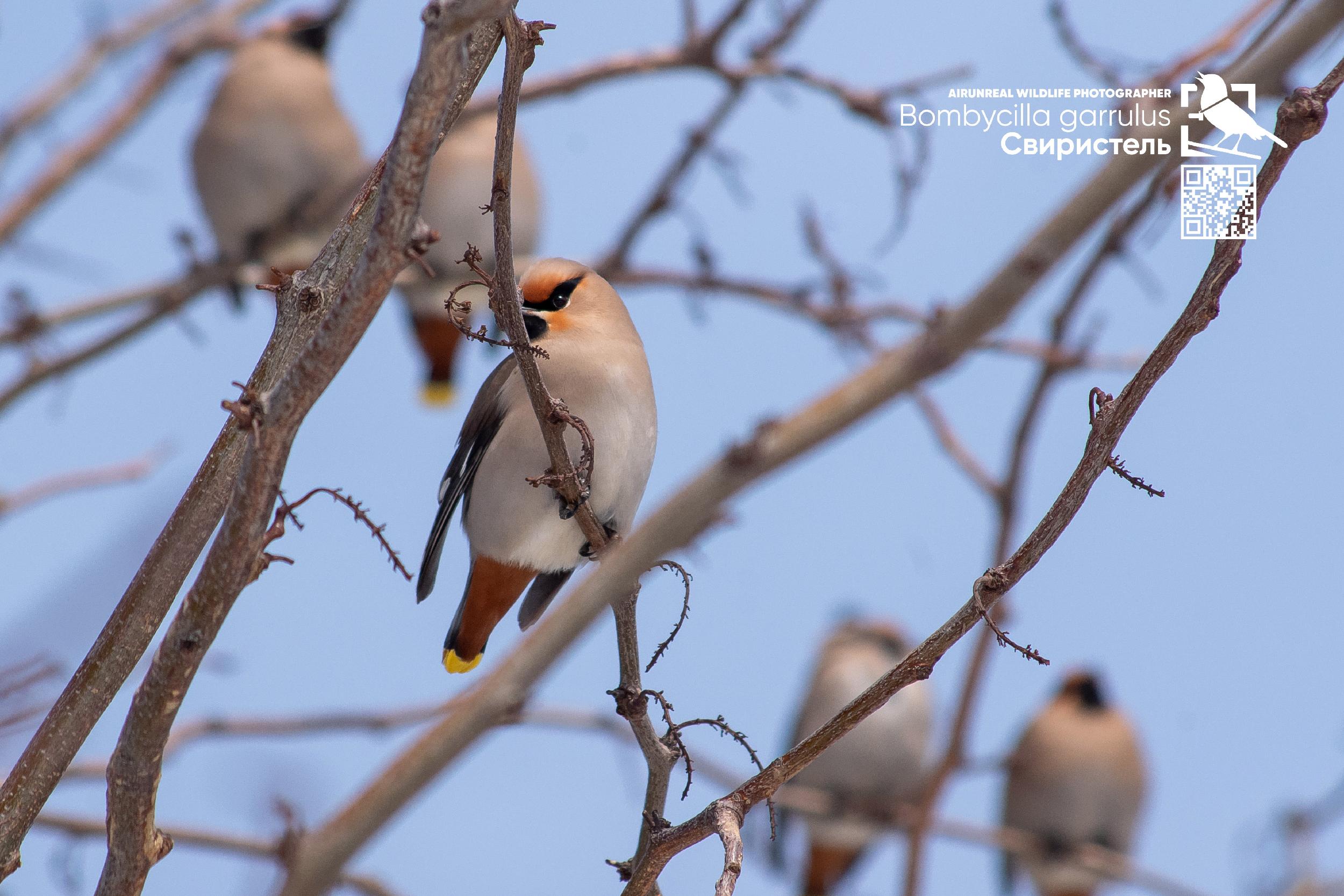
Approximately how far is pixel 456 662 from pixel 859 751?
4.62 meters

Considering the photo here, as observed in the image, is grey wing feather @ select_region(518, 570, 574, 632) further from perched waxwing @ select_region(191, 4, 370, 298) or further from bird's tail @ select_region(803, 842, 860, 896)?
bird's tail @ select_region(803, 842, 860, 896)

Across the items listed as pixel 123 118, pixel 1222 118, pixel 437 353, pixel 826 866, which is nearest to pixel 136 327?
pixel 123 118

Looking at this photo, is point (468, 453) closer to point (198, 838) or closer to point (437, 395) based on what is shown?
point (198, 838)

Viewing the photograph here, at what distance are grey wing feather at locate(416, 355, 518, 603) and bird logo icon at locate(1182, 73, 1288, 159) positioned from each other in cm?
140

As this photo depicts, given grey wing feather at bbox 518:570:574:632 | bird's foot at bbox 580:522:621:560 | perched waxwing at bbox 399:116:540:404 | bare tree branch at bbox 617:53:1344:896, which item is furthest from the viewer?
perched waxwing at bbox 399:116:540:404

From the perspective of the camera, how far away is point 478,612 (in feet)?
9.00

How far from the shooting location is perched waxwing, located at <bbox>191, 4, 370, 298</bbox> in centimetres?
620

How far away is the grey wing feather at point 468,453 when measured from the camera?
2.73 meters

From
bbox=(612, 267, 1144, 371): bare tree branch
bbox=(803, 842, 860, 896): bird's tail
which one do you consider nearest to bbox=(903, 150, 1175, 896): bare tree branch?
bbox=(612, 267, 1144, 371): bare tree branch

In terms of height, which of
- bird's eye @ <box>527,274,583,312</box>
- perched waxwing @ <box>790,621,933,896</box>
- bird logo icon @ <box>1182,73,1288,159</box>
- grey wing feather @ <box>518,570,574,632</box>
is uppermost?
perched waxwing @ <box>790,621,933,896</box>

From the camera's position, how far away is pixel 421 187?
46.4 inches

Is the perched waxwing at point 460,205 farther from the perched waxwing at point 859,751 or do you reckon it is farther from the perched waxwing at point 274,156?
the perched waxwing at point 859,751

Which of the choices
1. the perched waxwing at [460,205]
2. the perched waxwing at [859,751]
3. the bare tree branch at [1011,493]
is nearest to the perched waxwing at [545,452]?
the bare tree branch at [1011,493]

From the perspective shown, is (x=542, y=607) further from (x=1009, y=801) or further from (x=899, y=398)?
(x=1009, y=801)
